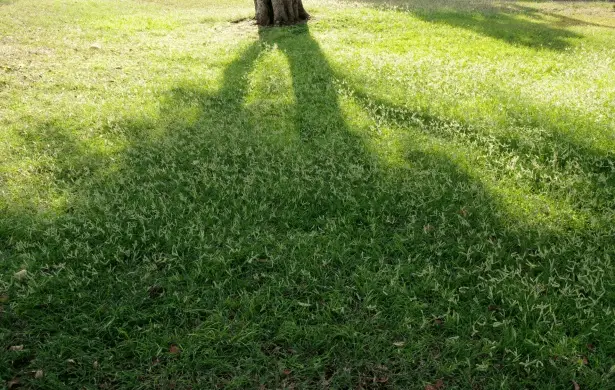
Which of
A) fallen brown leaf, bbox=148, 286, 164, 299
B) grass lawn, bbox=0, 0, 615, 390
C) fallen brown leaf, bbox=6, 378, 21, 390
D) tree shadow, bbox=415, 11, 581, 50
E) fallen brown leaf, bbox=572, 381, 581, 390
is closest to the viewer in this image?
fallen brown leaf, bbox=572, 381, 581, 390

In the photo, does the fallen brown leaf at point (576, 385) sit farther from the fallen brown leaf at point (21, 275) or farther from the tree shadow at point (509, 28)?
the tree shadow at point (509, 28)

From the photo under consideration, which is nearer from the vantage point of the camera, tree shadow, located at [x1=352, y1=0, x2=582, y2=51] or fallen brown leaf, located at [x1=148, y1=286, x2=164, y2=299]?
fallen brown leaf, located at [x1=148, y1=286, x2=164, y2=299]

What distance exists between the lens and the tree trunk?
16609mm

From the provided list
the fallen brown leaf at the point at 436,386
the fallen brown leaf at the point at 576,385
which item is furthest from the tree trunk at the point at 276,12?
the fallen brown leaf at the point at 576,385

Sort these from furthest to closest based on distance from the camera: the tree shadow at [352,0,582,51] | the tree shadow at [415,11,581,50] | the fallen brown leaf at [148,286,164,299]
→ the tree shadow at [352,0,582,51] → the tree shadow at [415,11,581,50] → the fallen brown leaf at [148,286,164,299]

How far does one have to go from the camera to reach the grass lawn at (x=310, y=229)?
3.93 m

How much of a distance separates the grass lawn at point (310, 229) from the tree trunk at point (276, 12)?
645cm

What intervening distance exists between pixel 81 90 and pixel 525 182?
9509mm

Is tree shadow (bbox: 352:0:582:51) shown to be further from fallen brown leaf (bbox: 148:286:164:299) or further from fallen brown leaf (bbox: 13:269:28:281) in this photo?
fallen brown leaf (bbox: 13:269:28:281)

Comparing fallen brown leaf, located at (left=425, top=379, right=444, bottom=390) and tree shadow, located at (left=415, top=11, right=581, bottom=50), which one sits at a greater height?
tree shadow, located at (left=415, top=11, right=581, bottom=50)

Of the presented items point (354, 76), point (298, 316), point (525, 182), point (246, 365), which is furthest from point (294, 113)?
point (246, 365)

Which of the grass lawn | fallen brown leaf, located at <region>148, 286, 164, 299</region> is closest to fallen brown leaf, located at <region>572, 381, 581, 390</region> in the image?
the grass lawn

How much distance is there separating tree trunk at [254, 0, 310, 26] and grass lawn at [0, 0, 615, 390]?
21.2 ft

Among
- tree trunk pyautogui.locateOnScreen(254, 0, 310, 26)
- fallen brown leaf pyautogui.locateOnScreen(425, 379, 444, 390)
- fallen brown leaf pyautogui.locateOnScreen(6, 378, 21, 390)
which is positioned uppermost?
tree trunk pyautogui.locateOnScreen(254, 0, 310, 26)
